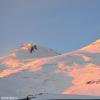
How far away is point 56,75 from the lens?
6800 cm

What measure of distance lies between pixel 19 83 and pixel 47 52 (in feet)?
155

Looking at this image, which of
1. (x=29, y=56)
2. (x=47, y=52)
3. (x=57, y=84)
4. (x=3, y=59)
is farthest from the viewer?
(x=47, y=52)

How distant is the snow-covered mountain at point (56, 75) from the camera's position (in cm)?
5541

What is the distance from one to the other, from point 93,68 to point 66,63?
8.53m

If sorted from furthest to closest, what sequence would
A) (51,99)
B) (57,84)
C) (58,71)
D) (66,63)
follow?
(66,63)
(58,71)
(57,84)
(51,99)

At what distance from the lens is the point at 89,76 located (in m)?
63.2

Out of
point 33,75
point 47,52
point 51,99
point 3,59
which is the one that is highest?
point 47,52

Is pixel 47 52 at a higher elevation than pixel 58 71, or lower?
higher

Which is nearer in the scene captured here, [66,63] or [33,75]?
[33,75]

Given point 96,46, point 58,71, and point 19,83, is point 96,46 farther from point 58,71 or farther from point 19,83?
point 19,83

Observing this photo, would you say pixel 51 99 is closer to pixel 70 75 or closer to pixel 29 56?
pixel 70 75

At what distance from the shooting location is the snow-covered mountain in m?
55.4

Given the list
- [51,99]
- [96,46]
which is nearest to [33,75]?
[96,46]

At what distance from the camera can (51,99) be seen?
4773mm
